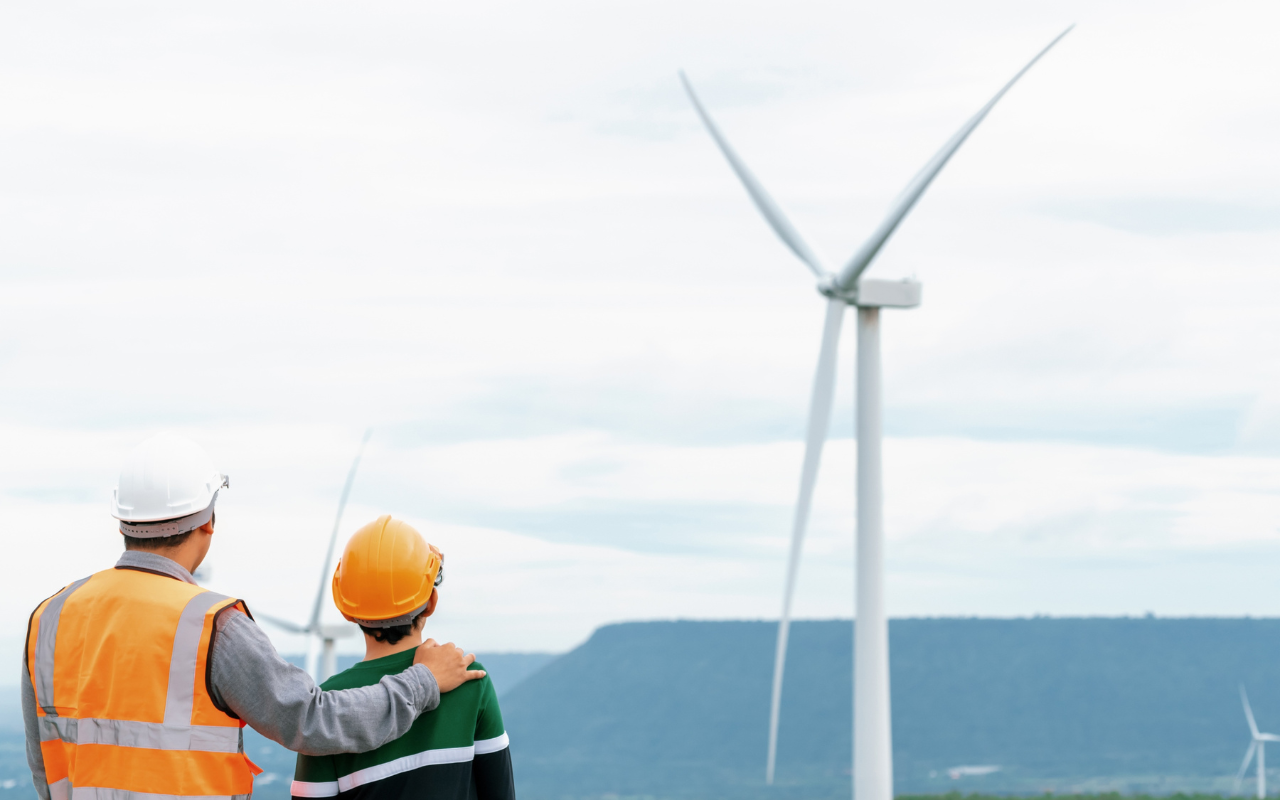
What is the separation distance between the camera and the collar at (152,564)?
6719mm

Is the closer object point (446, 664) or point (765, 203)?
point (446, 664)

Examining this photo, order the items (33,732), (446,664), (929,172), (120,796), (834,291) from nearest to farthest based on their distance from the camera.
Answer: (120,796)
(446,664)
(33,732)
(929,172)
(834,291)

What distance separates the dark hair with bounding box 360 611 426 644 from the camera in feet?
22.3

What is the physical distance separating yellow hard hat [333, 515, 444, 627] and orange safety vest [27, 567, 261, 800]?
19.9 inches

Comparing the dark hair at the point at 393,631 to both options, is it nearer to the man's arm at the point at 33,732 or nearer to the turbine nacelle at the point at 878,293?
the man's arm at the point at 33,732

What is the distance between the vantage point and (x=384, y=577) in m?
6.68

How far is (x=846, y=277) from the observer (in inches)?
1433

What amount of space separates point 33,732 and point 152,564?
1056 millimetres

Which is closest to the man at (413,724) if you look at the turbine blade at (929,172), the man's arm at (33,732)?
the man's arm at (33,732)

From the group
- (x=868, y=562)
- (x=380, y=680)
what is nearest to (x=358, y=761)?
(x=380, y=680)

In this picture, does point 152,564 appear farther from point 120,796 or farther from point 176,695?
point 120,796

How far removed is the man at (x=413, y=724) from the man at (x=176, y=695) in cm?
18

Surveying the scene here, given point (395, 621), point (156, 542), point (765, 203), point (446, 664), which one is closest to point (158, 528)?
point (156, 542)

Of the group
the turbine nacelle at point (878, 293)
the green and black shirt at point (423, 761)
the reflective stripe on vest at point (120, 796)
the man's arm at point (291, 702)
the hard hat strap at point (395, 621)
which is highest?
the turbine nacelle at point (878, 293)
